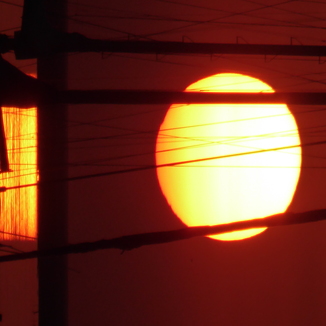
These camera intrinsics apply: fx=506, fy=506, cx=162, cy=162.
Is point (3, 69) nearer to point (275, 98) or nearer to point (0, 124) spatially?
point (0, 124)

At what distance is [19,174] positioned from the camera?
5.61m

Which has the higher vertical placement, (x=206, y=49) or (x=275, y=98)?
(x=206, y=49)

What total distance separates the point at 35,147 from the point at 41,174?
0.37 metres

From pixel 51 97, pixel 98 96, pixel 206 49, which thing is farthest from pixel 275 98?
pixel 51 97

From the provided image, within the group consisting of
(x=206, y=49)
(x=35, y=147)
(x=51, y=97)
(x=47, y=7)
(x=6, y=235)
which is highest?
(x=47, y=7)

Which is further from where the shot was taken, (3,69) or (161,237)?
(3,69)

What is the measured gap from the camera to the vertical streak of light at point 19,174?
17.7 ft

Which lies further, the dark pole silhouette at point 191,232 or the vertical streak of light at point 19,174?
the vertical streak of light at point 19,174

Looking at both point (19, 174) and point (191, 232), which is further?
point (19, 174)

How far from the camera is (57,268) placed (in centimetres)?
662

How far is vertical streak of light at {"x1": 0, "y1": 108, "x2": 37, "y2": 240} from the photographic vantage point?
5398mm

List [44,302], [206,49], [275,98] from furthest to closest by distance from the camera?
1. [44,302]
2. [206,49]
3. [275,98]

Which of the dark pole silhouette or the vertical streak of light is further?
the vertical streak of light

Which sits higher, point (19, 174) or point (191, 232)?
point (19, 174)
